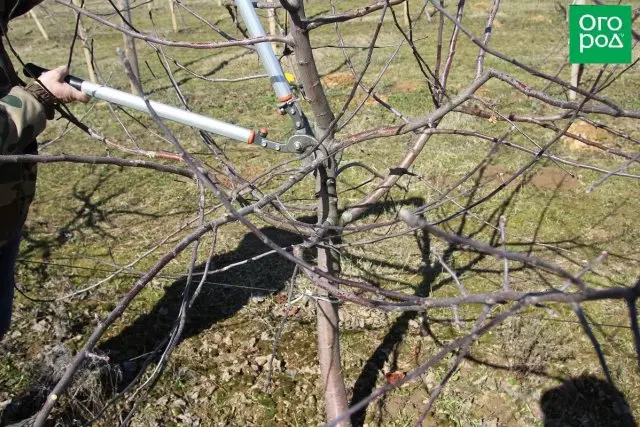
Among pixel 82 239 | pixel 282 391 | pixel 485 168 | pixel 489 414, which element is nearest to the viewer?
pixel 489 414

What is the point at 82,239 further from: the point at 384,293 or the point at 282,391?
the point at 384,293

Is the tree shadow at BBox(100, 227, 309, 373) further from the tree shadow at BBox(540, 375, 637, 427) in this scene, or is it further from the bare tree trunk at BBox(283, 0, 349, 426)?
the tree shadow at BBox(540, 375, 637, 427)

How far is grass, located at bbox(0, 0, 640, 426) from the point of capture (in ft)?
8.23

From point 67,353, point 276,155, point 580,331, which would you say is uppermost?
point 276,155

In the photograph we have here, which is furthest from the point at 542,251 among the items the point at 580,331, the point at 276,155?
the point at 276,155

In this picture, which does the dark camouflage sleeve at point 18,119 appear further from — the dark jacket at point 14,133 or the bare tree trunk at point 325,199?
the bare tree trunk at point 325,199

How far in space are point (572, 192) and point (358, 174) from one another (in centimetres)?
173

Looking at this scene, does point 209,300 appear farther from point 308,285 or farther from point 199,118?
point 199,118

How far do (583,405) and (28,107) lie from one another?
258 cm

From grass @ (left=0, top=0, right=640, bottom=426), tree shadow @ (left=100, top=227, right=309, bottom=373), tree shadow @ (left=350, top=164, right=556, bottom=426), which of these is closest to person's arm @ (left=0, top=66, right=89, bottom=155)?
grass @ (left=0, top=0, right=640, bottom=426)

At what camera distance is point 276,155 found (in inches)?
205

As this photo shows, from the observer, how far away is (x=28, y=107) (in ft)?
6.31

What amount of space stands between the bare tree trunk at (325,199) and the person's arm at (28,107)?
818 millimetres

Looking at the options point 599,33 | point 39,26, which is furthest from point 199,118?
point 39,26
